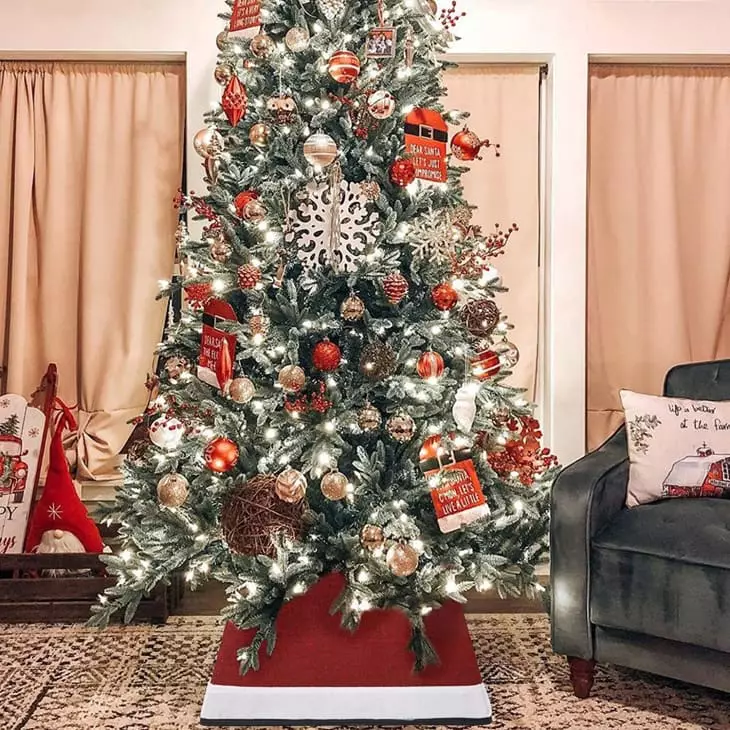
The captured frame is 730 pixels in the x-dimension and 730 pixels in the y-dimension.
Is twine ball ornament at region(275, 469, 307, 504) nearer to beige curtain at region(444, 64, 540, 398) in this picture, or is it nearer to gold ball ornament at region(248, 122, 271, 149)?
gold ball ornament at region(248, 122, 271, 149)

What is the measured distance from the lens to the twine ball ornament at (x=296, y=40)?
7.84 ft

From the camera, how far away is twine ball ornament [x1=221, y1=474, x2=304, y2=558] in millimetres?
2230

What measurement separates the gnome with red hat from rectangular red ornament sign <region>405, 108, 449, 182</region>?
5.57 ft

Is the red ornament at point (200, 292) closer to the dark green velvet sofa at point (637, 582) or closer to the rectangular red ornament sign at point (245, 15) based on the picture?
the rectangular red ornament sign at point (245, 15)

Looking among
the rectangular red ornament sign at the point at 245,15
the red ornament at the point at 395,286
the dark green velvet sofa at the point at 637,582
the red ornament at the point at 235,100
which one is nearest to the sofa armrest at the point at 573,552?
the dark green velvet sofa at the point at 637,582

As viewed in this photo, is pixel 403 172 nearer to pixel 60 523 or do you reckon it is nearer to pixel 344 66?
pixel 344 66

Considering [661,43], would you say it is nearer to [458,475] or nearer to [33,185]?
[458,475]

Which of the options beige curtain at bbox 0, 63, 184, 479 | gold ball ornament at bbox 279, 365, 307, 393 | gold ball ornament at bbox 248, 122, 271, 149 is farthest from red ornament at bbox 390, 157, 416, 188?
beige curtain at bbox 0, 63, 184, 479

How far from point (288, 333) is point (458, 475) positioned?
0.60 m

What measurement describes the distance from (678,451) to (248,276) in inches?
53.4

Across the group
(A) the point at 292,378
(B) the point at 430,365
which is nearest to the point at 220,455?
(A) the point at 292,378

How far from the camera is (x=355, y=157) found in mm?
2461

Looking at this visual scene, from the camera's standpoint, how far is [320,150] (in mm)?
2312

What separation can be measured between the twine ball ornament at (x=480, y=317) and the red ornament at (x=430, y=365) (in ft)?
0.65
